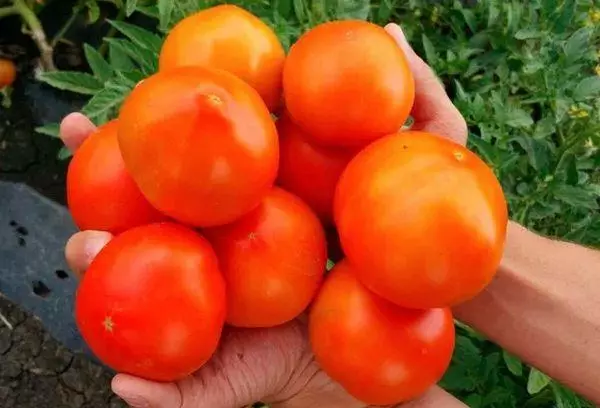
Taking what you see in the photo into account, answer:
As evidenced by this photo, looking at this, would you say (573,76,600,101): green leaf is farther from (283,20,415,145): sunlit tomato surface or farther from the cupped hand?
(283,20,415,145): sunlit tomato surface

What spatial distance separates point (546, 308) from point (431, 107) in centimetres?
40

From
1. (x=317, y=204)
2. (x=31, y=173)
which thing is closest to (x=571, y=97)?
(x=317, y=204)

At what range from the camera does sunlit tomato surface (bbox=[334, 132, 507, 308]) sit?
107 centimetres

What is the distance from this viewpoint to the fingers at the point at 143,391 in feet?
3.88

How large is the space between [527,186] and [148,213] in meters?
1.02

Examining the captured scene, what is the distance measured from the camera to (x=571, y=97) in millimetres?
1979

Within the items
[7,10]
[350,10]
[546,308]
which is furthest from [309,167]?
[7,10]

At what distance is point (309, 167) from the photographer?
1.27m

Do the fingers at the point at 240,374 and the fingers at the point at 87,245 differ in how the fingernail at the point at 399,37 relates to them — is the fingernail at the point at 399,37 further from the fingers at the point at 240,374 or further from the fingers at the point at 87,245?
the fingers at the point at 87,245

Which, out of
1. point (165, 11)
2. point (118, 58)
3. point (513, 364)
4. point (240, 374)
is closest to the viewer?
point (240, 374)

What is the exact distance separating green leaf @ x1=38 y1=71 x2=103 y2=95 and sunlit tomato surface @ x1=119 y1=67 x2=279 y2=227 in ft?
2.62

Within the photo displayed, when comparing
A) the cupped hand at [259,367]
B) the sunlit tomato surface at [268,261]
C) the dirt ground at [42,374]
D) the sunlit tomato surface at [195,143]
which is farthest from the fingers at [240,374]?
the dirt ground at [42,374]

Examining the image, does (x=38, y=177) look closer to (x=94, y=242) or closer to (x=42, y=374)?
(x=42, y=374)

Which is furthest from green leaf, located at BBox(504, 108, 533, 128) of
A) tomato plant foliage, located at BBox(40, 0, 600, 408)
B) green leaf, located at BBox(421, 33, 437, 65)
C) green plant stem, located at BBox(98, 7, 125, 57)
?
green plant stem, located at BBox(98, 7, 125, 57)
